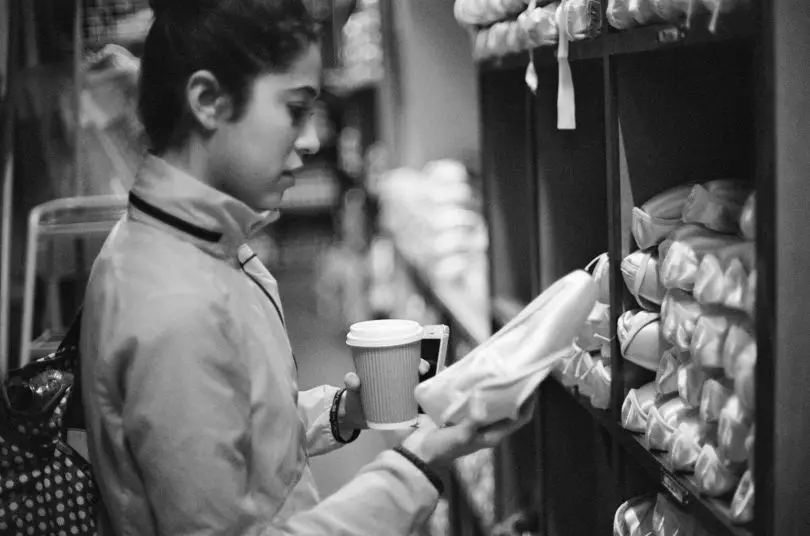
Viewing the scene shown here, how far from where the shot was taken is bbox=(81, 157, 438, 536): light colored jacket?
1.20 metres

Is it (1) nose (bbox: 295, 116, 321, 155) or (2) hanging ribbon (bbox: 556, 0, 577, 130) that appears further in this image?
(2) hanging ribbon (bbox: 556, 0, 577, 130)

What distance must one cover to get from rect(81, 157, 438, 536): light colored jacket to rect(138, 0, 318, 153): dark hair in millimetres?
83

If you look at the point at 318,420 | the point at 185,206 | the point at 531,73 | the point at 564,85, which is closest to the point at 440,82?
the point at 531,73

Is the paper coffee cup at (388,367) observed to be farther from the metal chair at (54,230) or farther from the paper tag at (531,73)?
the metal chair at (54,230)

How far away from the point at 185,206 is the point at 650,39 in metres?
0.68

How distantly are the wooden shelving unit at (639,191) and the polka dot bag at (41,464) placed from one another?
32.2 inches

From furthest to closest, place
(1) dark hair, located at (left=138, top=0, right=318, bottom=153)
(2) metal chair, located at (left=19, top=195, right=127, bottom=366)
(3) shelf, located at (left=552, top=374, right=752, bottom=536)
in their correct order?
(2) metal chair, located at (left=19, top=195, right=127, bottom=366) → (1) dark hair, located at (left=138, top=0, right=318, bottom=153) → (3) shelf, located at (left=552, top=374, right=752, bottom=536)

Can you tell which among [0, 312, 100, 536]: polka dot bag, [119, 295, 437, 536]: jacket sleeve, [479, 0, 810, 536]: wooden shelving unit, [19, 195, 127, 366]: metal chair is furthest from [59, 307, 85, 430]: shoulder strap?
[19, 195, 127, 366]: metal chair

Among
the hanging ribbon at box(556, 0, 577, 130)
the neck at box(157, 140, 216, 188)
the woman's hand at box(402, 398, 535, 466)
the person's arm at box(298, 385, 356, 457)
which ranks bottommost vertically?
the person's arm at box(298, 385, 356, 457)

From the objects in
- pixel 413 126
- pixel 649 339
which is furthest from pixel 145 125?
pixel 413 126

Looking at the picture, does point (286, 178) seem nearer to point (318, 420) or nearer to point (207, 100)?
point (207, 100)

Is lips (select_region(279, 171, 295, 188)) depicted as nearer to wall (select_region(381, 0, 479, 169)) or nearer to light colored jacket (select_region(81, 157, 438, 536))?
light colored jacket (select_region(81, 157, 438, 536))

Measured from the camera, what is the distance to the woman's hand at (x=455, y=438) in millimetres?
1336

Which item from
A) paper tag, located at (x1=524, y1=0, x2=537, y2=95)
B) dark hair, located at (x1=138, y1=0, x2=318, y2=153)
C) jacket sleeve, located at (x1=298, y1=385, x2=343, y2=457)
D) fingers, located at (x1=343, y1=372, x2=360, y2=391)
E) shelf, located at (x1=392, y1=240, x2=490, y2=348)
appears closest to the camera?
dark hair, located at (x1=138, y1=0, x2=318, y2=153)
